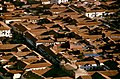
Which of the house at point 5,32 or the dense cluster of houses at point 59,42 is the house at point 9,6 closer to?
the dense cluster of houses at point 59,42

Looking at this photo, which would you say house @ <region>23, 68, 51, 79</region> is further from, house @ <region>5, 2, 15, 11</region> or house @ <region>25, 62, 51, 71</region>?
house @ <region>5, 2, 15, 11</region>

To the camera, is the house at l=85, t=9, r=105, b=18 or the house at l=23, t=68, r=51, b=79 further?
the house at l=85, t=9, r=105, b=18

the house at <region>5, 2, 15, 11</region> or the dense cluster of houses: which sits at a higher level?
the house at <region>5, 2, 15, 11</region>

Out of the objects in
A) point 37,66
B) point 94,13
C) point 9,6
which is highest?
point 9,6

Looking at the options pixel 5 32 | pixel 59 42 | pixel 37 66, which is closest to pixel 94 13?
pixel 5 32

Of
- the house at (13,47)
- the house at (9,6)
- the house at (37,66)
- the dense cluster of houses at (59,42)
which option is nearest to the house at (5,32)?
the dense cluster of houses at (59,42)

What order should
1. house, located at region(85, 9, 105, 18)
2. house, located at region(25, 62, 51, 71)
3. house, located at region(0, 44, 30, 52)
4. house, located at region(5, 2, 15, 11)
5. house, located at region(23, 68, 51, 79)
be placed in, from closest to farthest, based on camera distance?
house, located at region(23, 68, 51, 79)
house, located at region(25, 62, 51, 71)
house, located at region(0, 44, 30, 52)
house, located at region(85, 9, 105, 18)
house, located at region(5, 2, 15, 11)

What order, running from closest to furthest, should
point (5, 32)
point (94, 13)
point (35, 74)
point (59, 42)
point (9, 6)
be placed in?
point (35, 74) → point (59, 42) → point (5, 32) → point (94, 13) → point (9, 6)

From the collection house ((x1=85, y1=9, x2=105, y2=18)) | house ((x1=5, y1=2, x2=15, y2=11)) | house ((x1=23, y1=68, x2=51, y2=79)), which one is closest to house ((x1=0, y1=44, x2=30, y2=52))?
house ((x1=23, y1=68, x2=51, y2=79))

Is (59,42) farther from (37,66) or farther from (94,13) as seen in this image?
(94,13)
